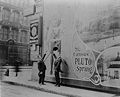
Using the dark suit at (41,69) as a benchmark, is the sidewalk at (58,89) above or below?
below

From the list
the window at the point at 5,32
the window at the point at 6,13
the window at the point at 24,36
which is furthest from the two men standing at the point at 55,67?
the window at the point at 6,13

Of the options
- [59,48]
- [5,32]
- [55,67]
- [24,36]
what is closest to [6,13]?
[5,32]

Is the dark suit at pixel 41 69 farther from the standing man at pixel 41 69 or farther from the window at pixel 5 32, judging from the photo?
the window at pixel 5 32

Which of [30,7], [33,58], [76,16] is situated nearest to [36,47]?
[33,58]

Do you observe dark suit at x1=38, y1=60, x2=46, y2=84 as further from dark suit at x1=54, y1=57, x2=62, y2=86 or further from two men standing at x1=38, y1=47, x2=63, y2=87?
dark suit at x1=54, y1=57, x2=62, y2=86

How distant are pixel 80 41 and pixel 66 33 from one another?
0.67 feet

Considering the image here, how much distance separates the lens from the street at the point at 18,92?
207cm

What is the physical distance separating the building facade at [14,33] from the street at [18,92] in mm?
327

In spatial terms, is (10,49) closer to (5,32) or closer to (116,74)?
(5,32)

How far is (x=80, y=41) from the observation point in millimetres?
2006

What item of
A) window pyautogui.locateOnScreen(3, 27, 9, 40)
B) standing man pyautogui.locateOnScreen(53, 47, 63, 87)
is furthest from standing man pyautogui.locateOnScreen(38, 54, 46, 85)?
window pyautogui.locateOnScreen(3, 27, 9, 40)

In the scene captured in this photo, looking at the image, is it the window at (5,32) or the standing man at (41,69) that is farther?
the window at (5,32)

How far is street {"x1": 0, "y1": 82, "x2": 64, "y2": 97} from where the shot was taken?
207cm

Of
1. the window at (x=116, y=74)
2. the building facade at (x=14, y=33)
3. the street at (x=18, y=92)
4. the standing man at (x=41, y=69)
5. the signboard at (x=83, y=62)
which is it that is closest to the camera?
the window at (x=116, y=74)
